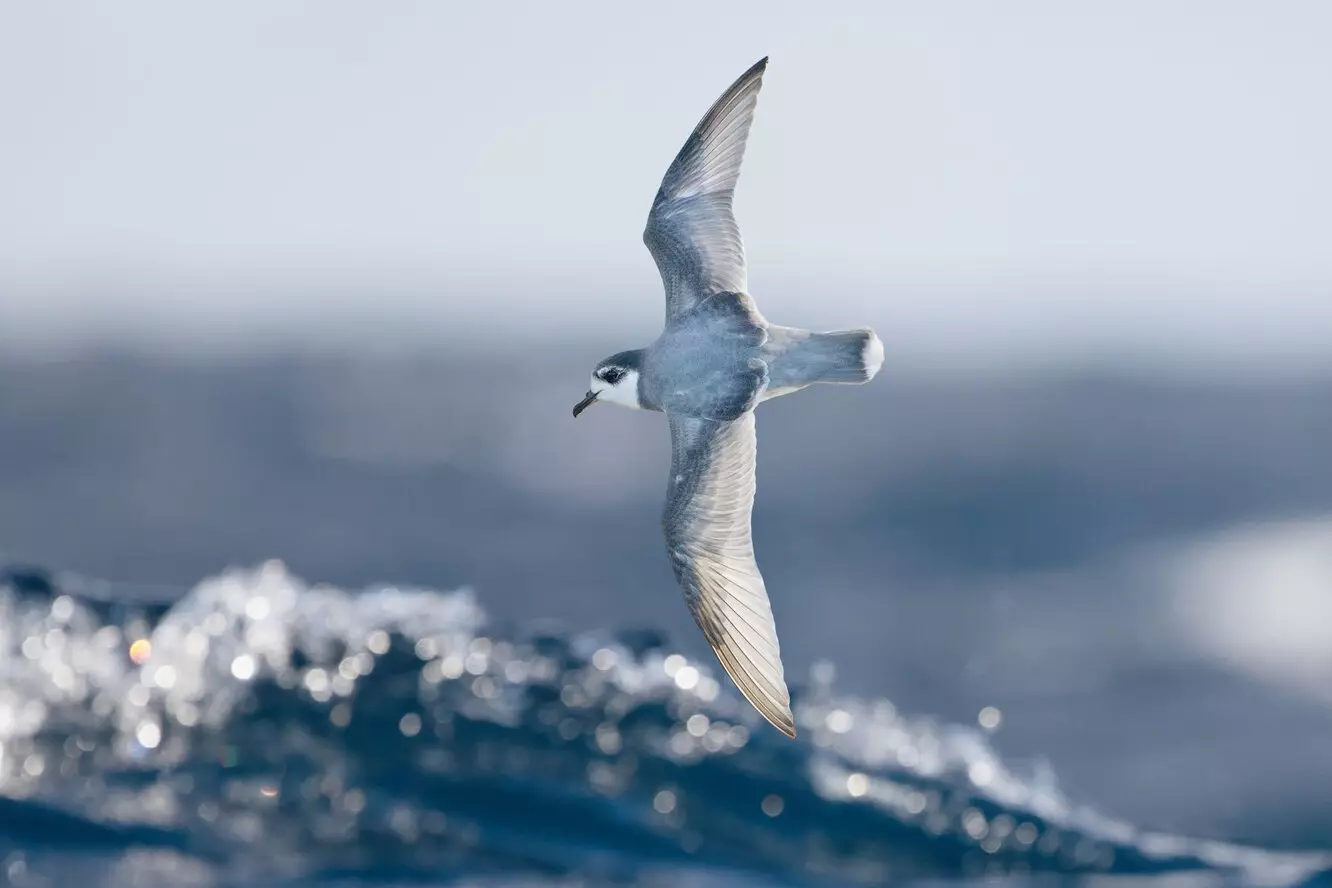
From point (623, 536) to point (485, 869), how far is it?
1778 centimetres

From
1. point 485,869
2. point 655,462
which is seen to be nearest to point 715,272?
point 485,869

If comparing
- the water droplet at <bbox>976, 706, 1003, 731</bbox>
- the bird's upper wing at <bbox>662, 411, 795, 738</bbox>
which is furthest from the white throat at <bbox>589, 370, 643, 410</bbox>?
the water droplet at <bbox>976, 706, 1003, 731</bbox>

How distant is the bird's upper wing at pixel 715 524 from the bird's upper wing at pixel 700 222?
2.59 feet

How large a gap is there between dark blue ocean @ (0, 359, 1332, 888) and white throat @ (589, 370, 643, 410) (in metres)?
4.91

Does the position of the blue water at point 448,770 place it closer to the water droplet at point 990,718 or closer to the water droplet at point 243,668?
the water droplet at point 243,668

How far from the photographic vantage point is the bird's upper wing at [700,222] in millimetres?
8641

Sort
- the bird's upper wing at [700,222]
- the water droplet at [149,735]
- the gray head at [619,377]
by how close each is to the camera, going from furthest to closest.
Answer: the water droplet at [149,735], the bird's upper wing at [700,222], the gray head at [619,377]

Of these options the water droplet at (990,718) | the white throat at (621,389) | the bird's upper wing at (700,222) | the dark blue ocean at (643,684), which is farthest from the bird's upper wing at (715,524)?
the water droplet at (990,718)

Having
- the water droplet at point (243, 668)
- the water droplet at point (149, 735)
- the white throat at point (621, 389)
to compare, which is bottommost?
the water droplet at point (149, 735)

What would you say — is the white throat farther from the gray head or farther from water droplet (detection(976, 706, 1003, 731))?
water droplet (detection(976, 706, 1003, 731))

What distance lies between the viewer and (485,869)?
1175cm

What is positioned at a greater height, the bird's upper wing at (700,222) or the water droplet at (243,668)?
the bird's upper wing at (700,222)

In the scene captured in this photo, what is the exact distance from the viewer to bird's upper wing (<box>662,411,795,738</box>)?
328 inches

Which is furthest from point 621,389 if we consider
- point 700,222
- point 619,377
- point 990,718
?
point 990,718
